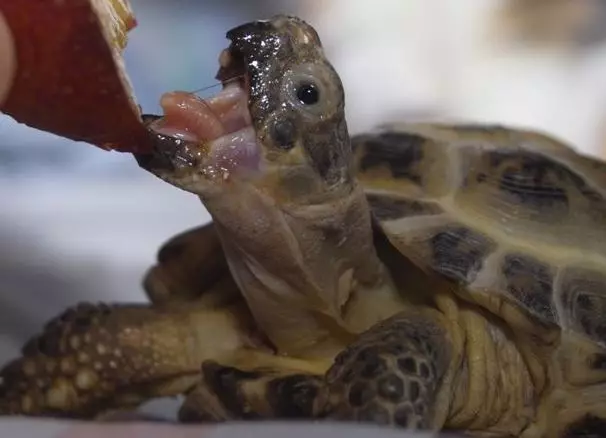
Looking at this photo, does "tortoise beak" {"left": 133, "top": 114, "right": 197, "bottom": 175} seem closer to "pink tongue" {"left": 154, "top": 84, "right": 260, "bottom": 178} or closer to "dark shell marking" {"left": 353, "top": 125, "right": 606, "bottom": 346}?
"pink tongue" {"left": 154, "top": 84, "right": 260, "bottom": 178}

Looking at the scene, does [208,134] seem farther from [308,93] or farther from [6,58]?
[6,58]

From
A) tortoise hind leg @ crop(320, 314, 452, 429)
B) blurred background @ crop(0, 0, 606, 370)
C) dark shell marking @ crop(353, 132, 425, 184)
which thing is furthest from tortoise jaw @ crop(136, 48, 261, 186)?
blurred background @ crop(0, 0, 606, 370)

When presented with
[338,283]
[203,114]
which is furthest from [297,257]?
[203,114]

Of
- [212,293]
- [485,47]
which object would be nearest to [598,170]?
[212,293]

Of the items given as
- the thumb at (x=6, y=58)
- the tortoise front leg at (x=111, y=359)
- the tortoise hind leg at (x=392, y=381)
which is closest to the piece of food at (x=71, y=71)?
the thumb at (x=6, y=58)

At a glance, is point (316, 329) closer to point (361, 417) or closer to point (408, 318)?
point (408, 318)

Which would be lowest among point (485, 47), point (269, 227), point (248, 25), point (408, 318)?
point (485, 47)
